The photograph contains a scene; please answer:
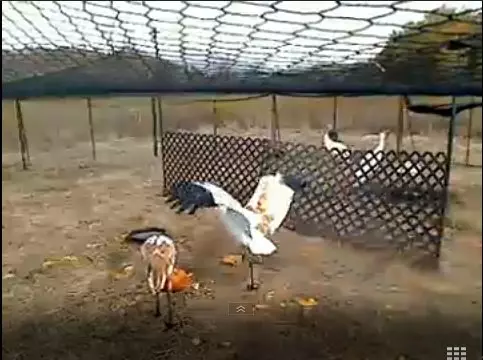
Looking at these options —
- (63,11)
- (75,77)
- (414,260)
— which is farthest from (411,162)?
(75,77)

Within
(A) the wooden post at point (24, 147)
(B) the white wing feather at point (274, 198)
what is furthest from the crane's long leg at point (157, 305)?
(A) the wooden post at point (24, 147)

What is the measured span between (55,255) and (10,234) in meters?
0.21

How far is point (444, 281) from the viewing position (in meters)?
1.12

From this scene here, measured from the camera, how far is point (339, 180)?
2.01 meters

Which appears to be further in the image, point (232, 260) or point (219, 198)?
point (232, 260)

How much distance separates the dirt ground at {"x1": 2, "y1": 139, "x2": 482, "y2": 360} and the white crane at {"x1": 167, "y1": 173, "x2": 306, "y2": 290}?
55 mm

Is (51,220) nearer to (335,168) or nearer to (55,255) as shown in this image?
(55,255)

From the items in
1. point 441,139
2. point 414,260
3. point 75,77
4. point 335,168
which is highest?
point 75,77

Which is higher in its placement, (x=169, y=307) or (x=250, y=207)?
(x=250, y=207)

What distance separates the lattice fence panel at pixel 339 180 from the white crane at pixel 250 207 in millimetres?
106

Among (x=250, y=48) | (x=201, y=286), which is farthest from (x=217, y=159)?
(x=250, y=48)
